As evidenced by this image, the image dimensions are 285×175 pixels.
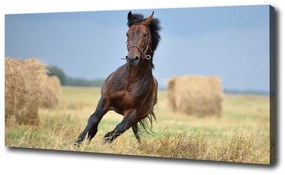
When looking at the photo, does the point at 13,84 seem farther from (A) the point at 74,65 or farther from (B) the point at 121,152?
(B) the point at 121,152

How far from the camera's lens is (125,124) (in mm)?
4801

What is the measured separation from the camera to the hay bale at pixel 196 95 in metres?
4.56

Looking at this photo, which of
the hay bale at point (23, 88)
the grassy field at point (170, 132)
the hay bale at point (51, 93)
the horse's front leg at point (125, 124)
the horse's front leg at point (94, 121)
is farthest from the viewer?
the hay bale at point (23, 88)

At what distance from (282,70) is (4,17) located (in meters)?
2.43

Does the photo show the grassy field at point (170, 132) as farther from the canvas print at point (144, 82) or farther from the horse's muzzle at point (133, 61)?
the horse's muzzle at point (133, 61)

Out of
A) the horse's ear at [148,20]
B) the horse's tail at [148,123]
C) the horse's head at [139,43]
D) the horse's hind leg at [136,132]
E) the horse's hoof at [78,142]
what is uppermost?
the horse's ear at [148,20]

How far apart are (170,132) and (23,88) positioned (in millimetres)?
1355

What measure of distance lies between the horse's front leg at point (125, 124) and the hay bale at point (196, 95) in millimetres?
303

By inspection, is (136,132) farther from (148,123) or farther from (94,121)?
(94,121)

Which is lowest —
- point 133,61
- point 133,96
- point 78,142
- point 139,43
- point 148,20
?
point 78,142

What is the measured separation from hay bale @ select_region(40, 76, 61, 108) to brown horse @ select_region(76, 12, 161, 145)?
0.41 meters

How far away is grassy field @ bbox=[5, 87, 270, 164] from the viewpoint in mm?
4398

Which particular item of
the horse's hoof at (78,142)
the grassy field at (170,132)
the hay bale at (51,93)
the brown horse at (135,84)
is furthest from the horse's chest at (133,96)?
the hay bale at (51,93)

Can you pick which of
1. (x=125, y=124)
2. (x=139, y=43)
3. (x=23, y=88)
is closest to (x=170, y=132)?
(x=125, y=124)
